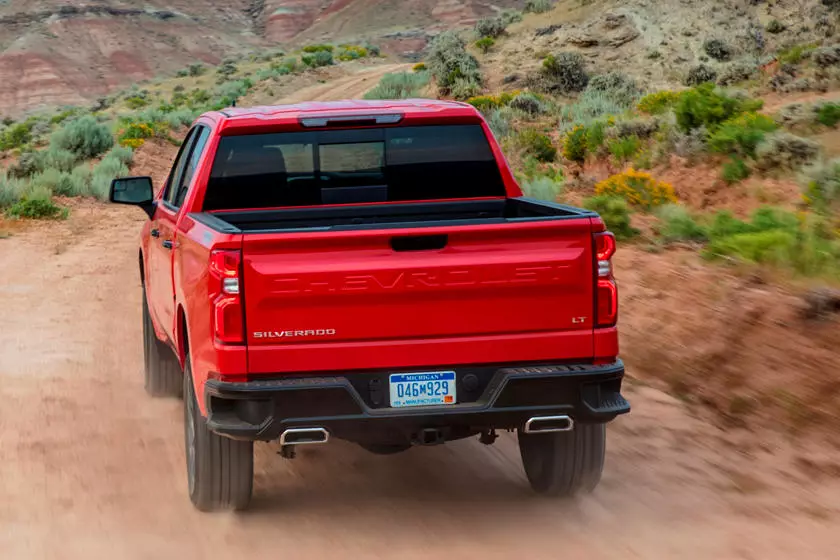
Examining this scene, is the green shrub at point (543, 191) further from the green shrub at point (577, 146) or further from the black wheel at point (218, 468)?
the black wheel at point (218, 468)

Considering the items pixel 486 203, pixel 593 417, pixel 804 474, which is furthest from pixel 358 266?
pixel 804 474

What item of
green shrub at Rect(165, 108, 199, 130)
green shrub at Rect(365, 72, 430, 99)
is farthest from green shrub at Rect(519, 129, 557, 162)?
green shrub at Rect(365, 72, 430, 99)

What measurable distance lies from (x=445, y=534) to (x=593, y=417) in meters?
0.89

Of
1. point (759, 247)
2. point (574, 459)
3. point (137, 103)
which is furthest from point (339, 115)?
point (137, 103)

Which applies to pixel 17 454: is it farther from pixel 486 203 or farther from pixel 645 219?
pixel 645 219

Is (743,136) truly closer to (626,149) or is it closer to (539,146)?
(626,149)

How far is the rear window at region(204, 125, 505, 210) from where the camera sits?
578cm

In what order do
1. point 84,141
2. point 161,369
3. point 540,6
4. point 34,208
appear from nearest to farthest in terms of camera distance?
point 161,369 < point 34,208 < point 84,141 < point 540,6

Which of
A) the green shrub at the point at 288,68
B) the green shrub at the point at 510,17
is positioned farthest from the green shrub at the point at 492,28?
the green shrub at the point at 288,68

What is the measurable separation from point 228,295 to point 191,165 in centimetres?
206

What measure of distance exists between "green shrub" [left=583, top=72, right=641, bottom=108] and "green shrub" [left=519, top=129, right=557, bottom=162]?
8.34m

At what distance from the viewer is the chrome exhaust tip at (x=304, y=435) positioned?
15.1 ft

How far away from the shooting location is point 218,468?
5.18m

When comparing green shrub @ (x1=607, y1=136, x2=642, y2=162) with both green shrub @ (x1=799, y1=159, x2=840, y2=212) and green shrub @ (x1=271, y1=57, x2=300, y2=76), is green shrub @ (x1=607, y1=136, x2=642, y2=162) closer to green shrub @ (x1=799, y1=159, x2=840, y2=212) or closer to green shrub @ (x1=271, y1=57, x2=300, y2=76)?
green shrub @ (x1=799, y1=159, x2=840, y2=212)
